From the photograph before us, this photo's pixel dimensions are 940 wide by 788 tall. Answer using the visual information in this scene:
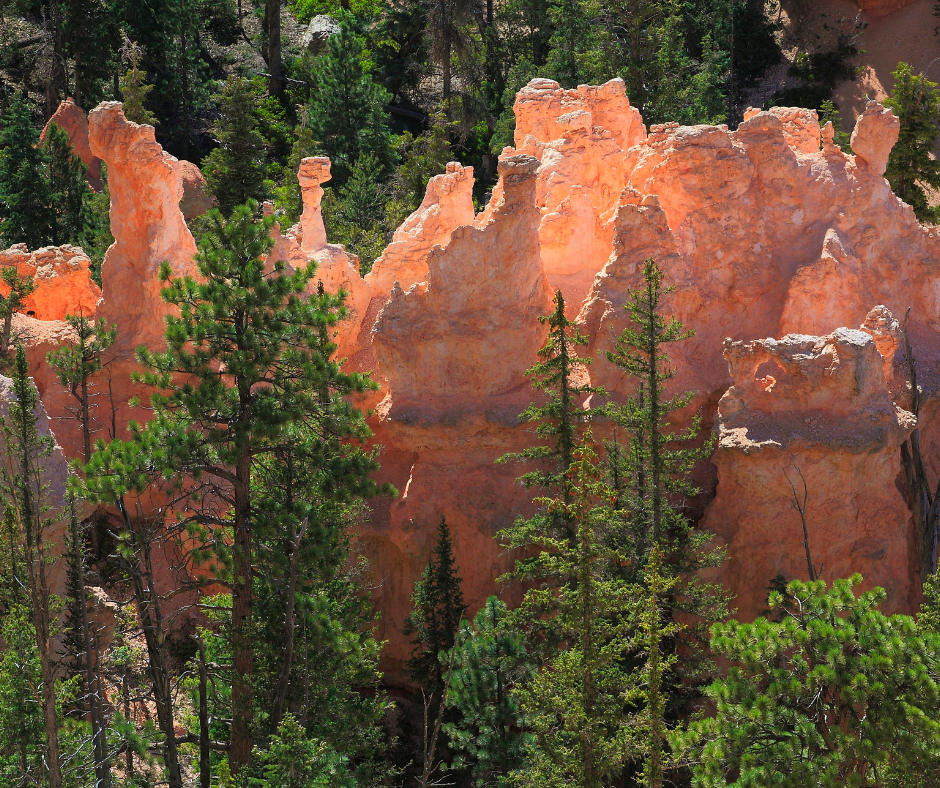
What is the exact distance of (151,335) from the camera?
2511 cm

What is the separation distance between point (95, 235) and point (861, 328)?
937 inches

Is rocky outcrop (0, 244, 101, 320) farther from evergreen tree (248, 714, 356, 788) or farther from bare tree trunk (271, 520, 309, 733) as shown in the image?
evergreen tree (248, 714, 356, 788)

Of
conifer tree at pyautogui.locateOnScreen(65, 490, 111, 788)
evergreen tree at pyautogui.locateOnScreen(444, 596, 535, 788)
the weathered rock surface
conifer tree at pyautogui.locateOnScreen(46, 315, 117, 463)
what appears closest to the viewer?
conifer tree at pyautogui.locateOnScreen(65, 490, 111, 788)

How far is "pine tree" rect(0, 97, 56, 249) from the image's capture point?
36.8 meters

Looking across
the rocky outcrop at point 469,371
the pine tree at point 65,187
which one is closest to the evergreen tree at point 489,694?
the rocky outcrop at point 469,371

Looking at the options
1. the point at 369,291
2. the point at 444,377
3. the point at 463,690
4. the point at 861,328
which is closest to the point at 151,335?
the point at 369,291

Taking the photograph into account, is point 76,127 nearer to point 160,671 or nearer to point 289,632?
point 160,671

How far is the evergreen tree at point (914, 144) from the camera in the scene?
32438 millimetres

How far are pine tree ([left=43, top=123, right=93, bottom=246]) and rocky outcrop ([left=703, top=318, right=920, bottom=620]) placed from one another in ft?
80.3

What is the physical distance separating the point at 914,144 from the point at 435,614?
805 inches

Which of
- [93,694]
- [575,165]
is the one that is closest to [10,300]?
[93,694]

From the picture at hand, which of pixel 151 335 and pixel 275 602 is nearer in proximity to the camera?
pixel 275 602

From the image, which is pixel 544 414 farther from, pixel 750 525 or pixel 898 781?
pixel 898 781

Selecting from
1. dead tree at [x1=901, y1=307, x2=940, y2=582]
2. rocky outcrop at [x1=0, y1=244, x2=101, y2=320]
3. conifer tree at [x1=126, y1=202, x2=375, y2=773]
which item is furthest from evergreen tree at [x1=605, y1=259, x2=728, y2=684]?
rocky outcrop at [x1=0, y1=244, x2=101, y2=320]
